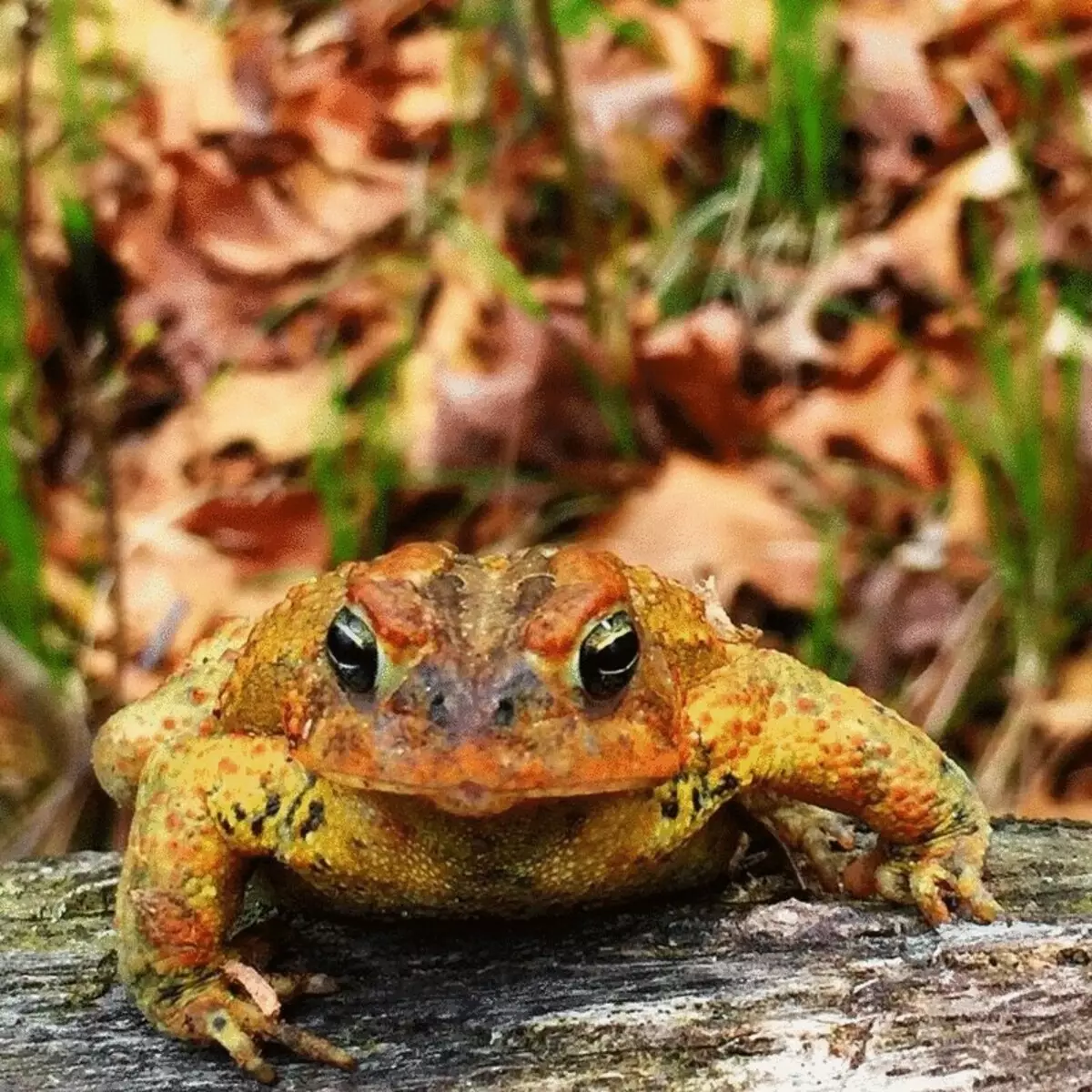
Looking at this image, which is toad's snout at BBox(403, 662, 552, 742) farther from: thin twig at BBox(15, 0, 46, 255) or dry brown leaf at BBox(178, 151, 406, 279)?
dry brown leaf at BBox(178, 151, 406, 279)

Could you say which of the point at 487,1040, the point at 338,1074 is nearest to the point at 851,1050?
the point at 487,1040

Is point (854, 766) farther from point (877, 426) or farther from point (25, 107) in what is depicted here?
point (25, 107)

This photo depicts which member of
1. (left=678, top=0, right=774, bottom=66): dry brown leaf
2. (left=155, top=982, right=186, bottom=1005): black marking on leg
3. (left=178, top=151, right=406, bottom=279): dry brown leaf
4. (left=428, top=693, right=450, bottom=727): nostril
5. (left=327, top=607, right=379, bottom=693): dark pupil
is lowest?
(left=155, top=982, right=186, bottom=1005): black marking on leg

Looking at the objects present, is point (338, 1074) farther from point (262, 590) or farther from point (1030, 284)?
point (1030, 284)

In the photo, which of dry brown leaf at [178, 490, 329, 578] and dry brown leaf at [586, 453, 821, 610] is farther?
dry brown leaf at [178, 490, 329, 578]

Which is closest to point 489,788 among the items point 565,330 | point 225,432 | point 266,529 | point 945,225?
point 266,529

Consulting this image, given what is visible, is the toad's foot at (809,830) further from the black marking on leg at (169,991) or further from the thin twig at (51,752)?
the thin twig at (51,752)

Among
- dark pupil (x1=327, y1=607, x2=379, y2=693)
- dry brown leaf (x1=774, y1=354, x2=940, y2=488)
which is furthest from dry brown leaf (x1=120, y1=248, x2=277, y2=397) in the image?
dark pupil (x1=327, y1=607, x2=379, y2=693)

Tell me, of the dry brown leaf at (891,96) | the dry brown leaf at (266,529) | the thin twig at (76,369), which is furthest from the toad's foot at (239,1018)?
the dry brown leaf at (891,96)
